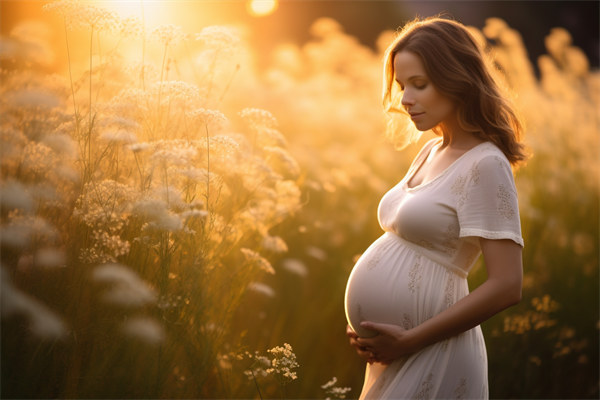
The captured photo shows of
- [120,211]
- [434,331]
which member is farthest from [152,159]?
[434,331]

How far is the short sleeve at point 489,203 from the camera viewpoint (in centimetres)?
205

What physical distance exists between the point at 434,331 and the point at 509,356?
2.44 m

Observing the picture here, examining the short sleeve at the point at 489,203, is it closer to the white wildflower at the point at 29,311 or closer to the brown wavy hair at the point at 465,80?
the brown wavy hair at the point at 465,80

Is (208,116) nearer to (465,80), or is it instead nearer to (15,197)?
(15,197)

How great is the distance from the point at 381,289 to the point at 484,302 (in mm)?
432

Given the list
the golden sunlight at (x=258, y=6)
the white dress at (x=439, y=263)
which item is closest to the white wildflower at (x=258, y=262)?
the white dress at (x=439, y=263)

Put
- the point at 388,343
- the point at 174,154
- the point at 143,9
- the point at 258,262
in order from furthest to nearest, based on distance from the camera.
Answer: the point at 258,262 → the point at 143,9 → the point at 388,343 → the point at 174,154

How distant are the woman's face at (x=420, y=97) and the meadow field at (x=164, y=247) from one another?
0.42 metres

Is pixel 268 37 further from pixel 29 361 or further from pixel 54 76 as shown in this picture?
pixel 29 361

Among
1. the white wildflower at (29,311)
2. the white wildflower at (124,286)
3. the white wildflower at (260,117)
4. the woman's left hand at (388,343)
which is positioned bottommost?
the woman's left hand at (388,343)

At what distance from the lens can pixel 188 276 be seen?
2.38m

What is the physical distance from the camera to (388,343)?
2213mm

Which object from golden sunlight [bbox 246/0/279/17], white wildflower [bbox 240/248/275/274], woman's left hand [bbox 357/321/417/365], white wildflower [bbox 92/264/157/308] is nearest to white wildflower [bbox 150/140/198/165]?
white wildflower [bbox 92/264/157/308]

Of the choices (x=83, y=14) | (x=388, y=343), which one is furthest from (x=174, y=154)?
(x=388, y=343)
